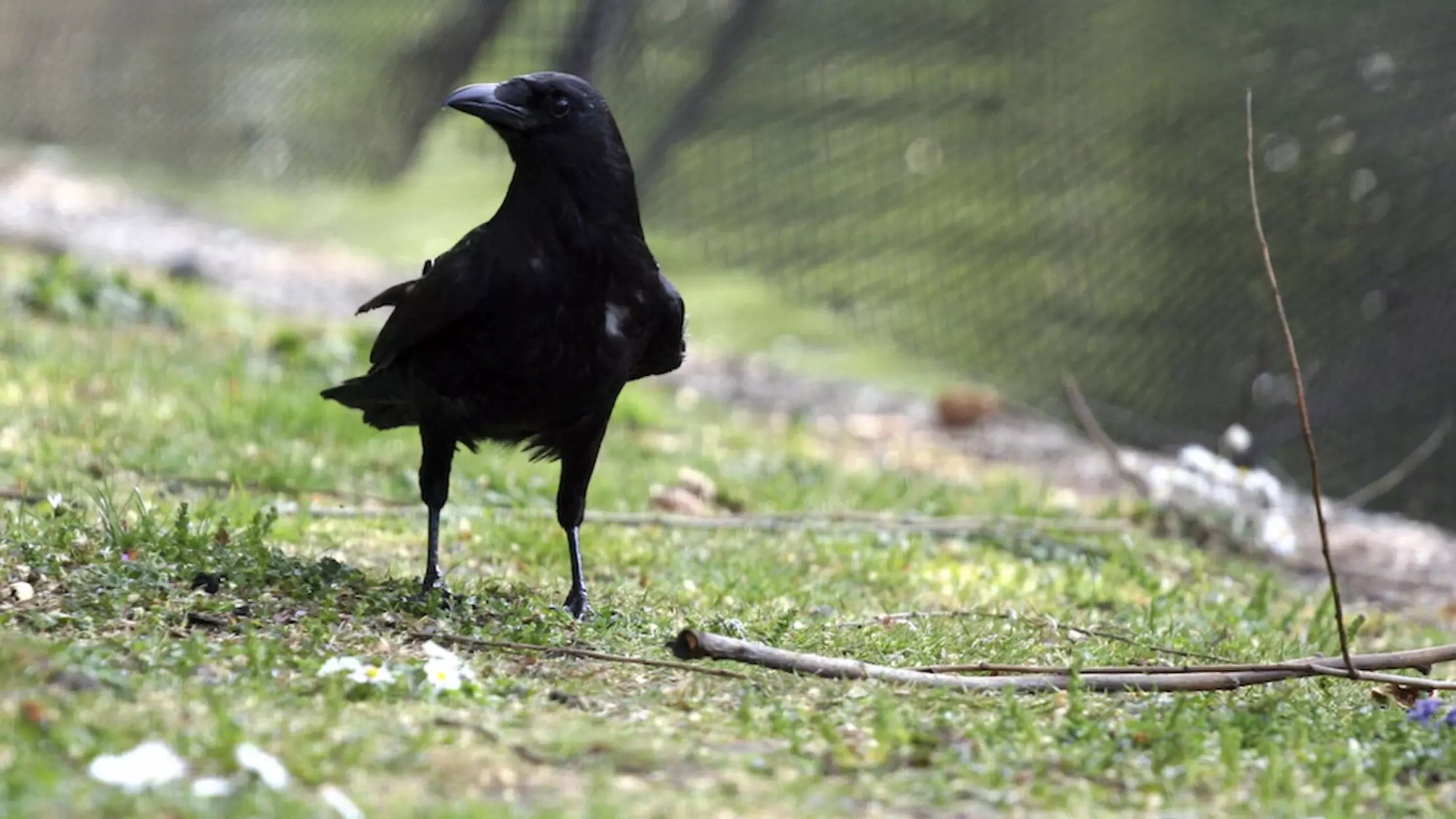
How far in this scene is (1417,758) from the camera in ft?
10.3

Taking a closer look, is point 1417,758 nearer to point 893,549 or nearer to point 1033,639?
point 1033,639

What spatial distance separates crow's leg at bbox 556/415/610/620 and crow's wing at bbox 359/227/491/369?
1.58 ft

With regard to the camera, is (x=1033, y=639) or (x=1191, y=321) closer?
(x=1033, y=639)

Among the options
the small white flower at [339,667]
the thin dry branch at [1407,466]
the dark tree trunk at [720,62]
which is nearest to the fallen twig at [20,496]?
the small white flower at [339,667]

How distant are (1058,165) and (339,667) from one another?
597 centimetres

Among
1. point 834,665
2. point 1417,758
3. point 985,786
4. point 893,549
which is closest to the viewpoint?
point 985,786

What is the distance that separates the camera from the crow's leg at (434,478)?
4219 millimetres

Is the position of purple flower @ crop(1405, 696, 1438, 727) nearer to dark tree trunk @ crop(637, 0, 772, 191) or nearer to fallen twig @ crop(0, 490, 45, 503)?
fallen twig @ crop(0, 490, 45, 503)

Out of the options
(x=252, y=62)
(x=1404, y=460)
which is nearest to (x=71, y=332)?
(x=252, y=62)

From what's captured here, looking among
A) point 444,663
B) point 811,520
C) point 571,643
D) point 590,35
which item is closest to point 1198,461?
point 811,520

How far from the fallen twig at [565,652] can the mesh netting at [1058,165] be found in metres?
4.59

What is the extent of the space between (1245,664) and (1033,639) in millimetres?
732

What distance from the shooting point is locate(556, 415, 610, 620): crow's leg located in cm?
421

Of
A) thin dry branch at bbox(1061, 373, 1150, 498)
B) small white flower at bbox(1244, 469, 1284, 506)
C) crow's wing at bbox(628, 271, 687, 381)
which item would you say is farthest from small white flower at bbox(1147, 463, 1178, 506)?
crow's wing at bbox(628, 271, 687, 381)
